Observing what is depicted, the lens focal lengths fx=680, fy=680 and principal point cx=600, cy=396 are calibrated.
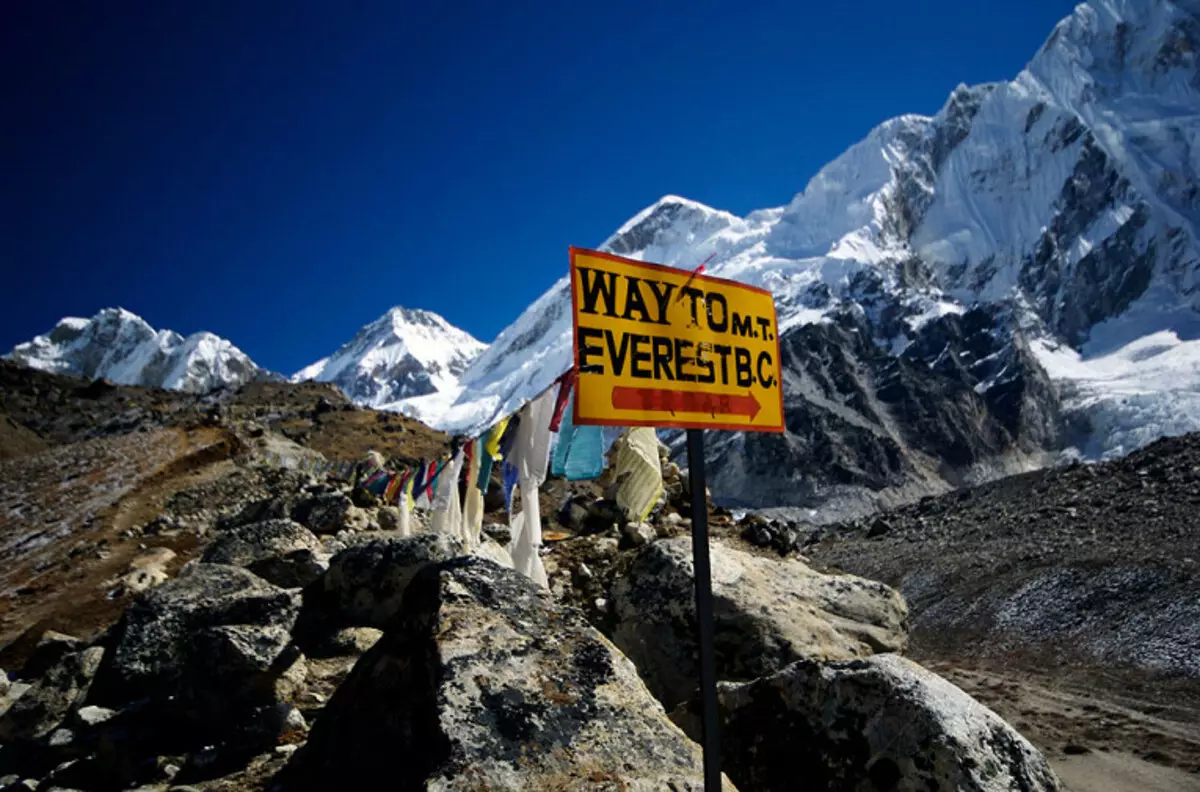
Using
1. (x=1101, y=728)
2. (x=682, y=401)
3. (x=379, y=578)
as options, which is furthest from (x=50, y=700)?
(x=1101, y=728)

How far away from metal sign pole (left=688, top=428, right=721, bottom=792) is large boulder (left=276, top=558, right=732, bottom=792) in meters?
0.31

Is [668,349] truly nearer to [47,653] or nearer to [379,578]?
[379,578]

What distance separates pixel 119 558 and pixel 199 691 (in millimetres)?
14173

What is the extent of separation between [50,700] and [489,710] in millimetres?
5350

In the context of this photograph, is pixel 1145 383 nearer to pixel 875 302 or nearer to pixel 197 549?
pixel 875 302

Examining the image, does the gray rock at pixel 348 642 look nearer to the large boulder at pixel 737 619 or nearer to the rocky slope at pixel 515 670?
the rocky slope at pixel 515 670

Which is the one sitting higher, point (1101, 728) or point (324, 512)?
point (324, 512)

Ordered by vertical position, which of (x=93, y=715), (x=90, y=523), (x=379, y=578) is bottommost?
(x=93, y=715)

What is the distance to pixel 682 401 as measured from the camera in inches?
143

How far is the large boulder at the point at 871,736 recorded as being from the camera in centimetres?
417

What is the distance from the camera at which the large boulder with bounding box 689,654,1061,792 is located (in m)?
4.17

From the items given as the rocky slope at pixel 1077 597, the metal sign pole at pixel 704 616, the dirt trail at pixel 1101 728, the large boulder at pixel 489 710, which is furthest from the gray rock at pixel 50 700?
the rocky slope at pixel 1077 597

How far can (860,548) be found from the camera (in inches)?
992

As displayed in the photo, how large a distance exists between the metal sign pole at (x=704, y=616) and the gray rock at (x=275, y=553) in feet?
22.2
